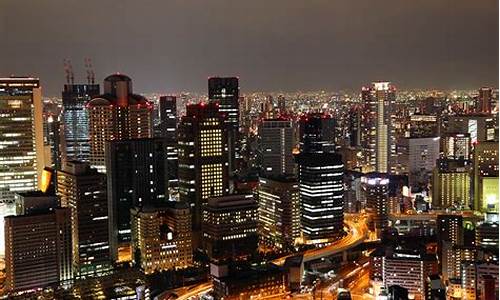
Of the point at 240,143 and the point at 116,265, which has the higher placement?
the point at 240,143

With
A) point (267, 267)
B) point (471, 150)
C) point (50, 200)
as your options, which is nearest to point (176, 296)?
point (267, 267)

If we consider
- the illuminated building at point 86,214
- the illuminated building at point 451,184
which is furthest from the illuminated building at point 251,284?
the illuminated building at point 451,184

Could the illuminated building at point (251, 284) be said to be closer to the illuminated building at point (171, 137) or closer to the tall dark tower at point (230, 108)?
the illuminated building at point (171, 137)

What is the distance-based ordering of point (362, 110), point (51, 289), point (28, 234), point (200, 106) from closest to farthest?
point (51, 289), point (28, 234), point (200, 106), point (362, 110)

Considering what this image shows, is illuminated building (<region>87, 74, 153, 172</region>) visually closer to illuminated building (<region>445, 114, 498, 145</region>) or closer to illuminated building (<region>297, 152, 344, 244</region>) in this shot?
illuminated building (<region>297, 152, 344, 244</region>)

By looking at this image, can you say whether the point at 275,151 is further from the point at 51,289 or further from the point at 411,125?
the point at 51,289

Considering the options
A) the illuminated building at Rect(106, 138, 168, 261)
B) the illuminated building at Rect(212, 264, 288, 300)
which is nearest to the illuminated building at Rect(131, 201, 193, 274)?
the illuminated building at Rect(106, 138, 168, 261)
